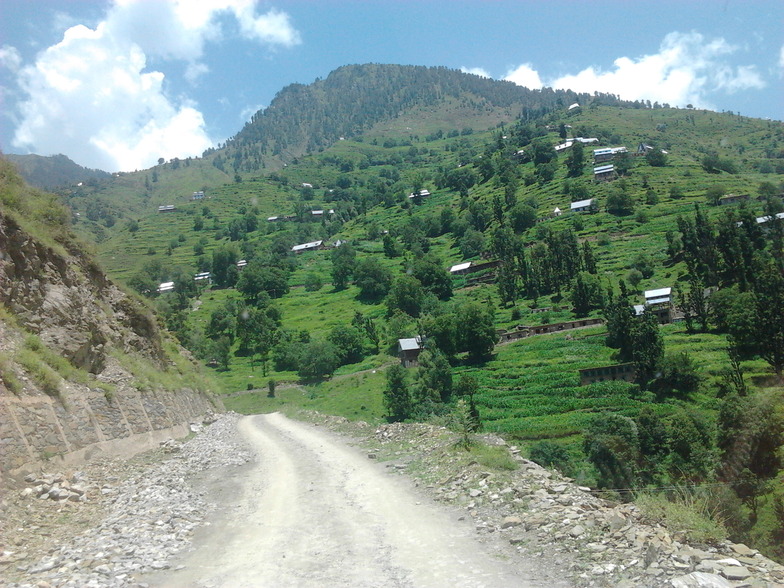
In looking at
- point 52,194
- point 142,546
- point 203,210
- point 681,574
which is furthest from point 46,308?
point 203,210

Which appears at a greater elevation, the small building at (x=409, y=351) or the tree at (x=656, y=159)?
the tree at (x=656, y=159)

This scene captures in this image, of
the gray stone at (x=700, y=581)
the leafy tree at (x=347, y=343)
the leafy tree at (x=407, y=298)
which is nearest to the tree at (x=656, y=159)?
the leafy tree at (x=407, y=298)

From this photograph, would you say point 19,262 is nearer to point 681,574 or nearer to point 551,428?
point 681,574

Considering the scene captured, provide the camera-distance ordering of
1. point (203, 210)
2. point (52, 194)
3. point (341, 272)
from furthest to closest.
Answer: point (203, 210) → point (341, 272) → point (52, 194)

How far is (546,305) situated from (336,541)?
7387 cm

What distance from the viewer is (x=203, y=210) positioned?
173m

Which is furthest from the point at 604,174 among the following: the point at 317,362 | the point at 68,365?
the point at 68,365

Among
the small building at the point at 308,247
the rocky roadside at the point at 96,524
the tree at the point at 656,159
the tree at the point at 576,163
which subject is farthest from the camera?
the small building at the point at 308,247

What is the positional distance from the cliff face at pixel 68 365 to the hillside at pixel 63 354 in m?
0.03

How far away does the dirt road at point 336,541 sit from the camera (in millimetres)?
6730

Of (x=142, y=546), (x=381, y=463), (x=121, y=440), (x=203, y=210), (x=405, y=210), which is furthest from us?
(x=203, y=210)

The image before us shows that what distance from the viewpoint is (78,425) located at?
13.3 m

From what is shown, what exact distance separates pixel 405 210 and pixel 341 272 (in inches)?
2143

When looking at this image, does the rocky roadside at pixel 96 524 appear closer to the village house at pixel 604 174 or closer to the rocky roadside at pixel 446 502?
the rocky roadside at pixel 446 502
